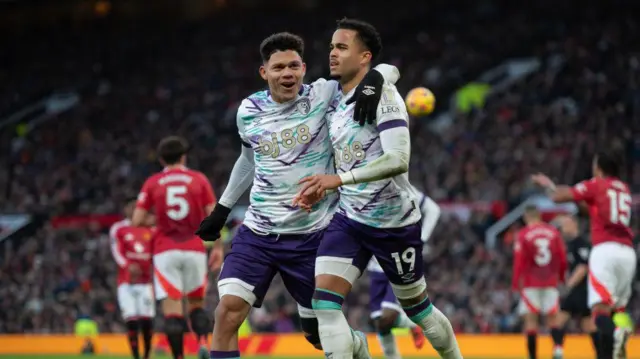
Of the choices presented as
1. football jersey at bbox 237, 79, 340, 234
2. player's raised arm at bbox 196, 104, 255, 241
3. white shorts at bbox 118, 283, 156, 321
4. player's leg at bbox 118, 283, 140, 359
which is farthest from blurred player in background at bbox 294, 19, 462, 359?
white shorts at bbox 118, 283, 156, 321

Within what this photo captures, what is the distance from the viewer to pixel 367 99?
6.24 m

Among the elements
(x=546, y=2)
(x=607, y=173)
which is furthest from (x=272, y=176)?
(x=546, y=2)

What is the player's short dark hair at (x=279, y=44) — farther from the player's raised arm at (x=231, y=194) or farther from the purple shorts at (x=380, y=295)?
the purple shorts at (x=380, y=295)

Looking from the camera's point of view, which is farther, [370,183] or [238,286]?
[238,286]

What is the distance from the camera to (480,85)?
83.9 ft

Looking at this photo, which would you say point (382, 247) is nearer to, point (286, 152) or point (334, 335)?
point (334, 335)

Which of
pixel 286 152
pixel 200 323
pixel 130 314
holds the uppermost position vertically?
pixel 286 152

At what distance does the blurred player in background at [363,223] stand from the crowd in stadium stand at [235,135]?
11.5 meters

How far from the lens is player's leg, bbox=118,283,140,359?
12.4 m

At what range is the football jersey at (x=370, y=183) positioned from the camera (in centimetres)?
638

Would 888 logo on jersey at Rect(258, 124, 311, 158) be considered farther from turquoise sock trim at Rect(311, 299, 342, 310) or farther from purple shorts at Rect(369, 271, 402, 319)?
purple shorts at Rect(369, 271, 402, 319)

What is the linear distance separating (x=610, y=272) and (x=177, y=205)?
13.5 ft

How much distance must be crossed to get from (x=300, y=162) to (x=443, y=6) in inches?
924

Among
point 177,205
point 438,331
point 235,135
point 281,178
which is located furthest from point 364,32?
point 235,135
